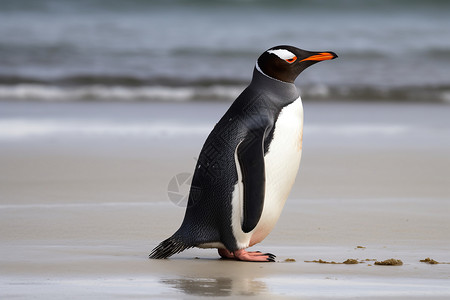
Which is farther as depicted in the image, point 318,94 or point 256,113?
point 318,94

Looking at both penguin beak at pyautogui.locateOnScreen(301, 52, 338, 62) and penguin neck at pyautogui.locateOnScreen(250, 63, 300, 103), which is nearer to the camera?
penguin neck at pyautogui.locateOnScreen(250, 63, 300, 103)

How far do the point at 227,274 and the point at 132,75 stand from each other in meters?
13.0

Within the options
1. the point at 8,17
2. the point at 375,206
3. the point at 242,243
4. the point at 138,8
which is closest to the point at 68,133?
the point at 375,206

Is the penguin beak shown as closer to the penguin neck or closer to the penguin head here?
the penguin head

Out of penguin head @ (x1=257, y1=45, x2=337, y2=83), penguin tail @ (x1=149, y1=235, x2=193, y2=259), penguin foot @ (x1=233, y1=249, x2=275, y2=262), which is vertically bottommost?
penguin foot @ (x1=233, y1=249, x2=275, y2=262)

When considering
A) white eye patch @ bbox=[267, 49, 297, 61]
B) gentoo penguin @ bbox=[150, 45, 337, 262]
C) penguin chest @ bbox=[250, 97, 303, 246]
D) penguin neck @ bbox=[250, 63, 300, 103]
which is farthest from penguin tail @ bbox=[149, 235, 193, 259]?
white eye patch @ bbox=[267, 49, 297, 61]

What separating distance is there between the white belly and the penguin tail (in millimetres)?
248

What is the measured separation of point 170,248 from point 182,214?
139 centimetres

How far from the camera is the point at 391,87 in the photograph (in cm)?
1534

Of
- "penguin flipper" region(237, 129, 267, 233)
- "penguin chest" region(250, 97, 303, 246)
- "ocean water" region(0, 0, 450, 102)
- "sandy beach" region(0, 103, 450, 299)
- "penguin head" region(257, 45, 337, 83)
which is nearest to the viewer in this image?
"sandy beach" region(0, 103, 450, 299)

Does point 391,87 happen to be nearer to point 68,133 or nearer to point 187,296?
point 68,133

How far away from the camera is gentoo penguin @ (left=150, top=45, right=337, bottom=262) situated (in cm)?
371

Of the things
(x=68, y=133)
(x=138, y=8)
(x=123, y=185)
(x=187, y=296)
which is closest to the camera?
(x=187, y=296)

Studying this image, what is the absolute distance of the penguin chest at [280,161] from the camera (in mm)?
3779
